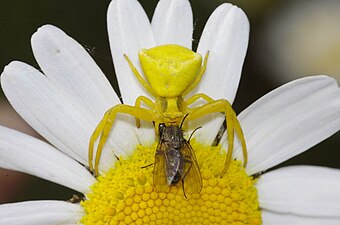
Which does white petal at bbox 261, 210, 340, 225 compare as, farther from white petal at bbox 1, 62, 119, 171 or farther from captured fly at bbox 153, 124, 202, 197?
white petal at bbox 1, 62, 119, 171

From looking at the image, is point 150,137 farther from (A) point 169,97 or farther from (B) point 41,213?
(B) point 41,213

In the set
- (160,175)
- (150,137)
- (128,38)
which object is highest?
(128,38)

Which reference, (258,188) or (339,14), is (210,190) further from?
(339,14)

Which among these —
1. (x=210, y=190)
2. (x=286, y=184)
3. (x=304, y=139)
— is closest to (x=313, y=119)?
(x=304, y=139)

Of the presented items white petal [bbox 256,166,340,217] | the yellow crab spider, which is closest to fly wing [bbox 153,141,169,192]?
the yellow crab spider

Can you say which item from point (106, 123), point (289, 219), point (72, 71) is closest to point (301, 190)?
point (289, 219)

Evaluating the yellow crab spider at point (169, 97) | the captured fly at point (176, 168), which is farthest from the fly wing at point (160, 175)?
the yellow crab spider at point (169, 97)

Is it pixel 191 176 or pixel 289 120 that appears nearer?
pixel 191 176

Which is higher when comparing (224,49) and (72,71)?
(224,49)
